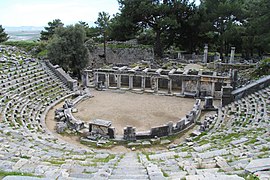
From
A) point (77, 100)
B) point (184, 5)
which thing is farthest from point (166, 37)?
point (77, 100)

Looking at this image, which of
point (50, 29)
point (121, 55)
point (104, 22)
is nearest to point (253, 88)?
point (121, 55)

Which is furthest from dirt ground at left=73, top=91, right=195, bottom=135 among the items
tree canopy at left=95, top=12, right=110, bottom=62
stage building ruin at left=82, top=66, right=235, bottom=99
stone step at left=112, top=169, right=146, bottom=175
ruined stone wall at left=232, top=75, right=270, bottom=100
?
tree canopy at left=95, top=12, right=110, bottom=62

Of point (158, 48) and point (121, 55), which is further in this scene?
point (121, 55)

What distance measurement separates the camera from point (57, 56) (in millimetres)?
31141

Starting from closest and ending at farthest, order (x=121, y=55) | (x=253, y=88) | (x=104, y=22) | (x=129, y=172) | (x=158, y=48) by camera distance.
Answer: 1. (x=129, y=172)
2. (x=253, y=88)
3. (x=158, y=48)
4. (x=121, y=55)
5. (x=104, y=22)

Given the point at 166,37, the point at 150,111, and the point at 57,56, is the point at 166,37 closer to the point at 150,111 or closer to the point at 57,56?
the point at 57,56

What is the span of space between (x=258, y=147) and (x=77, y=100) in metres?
17.7

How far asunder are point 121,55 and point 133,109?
71.5 ft

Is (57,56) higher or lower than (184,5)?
lower

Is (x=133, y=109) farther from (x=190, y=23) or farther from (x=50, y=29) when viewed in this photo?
(x=50, y=29)

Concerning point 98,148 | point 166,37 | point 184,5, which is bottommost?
point 98,148

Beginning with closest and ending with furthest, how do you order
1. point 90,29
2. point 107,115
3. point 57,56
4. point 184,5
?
point 107,115, point 57,56, point 184,5, point 90,29

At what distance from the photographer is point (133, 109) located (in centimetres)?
2264

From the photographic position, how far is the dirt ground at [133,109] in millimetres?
19670
